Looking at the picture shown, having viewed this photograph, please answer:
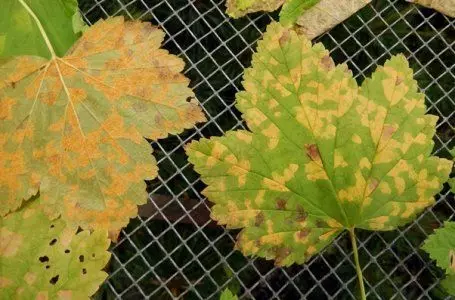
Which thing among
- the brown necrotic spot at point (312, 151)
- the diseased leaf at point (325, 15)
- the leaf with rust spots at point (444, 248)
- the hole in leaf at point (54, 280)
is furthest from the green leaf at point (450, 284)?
the hole in leaf at point (54, 280)

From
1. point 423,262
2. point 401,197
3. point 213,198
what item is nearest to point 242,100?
point 213,198

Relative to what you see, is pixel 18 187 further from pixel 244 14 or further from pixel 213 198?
pixel 244 14

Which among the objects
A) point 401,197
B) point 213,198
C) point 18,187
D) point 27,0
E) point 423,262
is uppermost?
point 27,0

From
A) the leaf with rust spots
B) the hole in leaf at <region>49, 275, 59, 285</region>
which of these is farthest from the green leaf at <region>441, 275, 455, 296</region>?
the hole in leaf at <region>49, 275, 59, 285</region>

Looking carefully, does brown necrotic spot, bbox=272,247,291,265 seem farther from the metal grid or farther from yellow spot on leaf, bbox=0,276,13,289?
yellow spot on leaf, bbox=0,276,13,289

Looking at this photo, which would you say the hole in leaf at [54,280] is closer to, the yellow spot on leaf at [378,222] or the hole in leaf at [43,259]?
the hole in leaf at [43,259]
